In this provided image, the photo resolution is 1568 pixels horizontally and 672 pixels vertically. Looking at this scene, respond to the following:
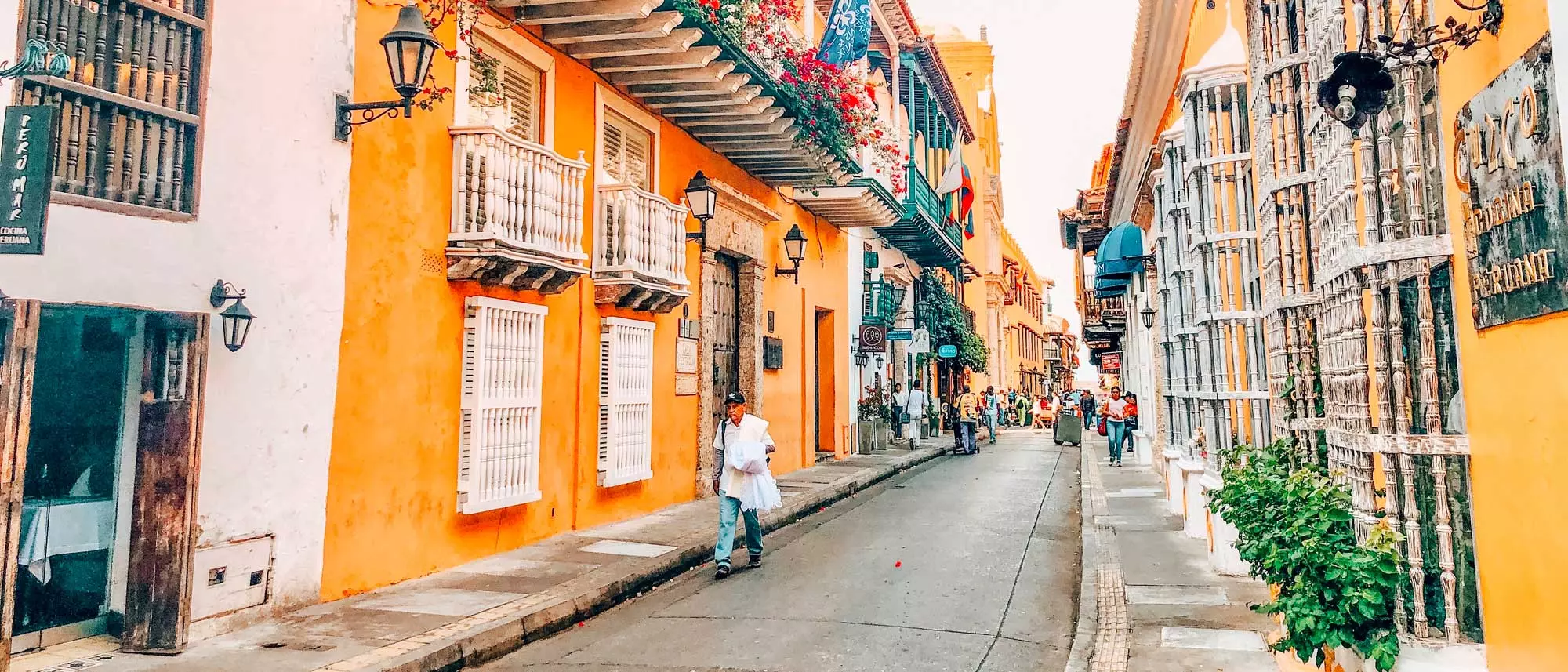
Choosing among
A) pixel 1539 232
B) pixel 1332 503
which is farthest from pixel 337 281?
pixel 1539 232

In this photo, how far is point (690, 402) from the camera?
41.4ft

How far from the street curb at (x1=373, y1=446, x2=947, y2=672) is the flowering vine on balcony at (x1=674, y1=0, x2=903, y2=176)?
5.31 meters

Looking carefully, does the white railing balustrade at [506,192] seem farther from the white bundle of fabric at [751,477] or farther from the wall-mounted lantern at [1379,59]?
the wall-mounted lantern at [1379,59]

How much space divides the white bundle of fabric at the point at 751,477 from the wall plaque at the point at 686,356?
3.73 meters

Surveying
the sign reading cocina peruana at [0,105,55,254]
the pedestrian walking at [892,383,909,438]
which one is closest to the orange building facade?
the sign reading cocina peruana at [0,105,55,254]

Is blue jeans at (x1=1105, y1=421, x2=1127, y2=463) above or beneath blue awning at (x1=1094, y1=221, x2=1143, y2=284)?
beneath

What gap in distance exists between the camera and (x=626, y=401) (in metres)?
10.7

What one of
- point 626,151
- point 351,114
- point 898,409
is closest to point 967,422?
point 898,409

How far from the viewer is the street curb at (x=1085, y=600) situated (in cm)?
568

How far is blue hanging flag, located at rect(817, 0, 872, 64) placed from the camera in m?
13.8

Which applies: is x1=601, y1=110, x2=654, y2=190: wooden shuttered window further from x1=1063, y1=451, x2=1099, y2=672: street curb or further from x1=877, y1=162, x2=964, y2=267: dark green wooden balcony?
x1=877, y1=162, x2=964, y2=267: dark green wooden balcony

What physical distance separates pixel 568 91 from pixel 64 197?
17.9 ft

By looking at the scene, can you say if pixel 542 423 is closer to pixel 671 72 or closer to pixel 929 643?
pixel 671 72

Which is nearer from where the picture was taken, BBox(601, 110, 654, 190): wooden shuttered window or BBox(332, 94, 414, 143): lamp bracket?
BBox(332, 94, 414, 143): lamp bracket
